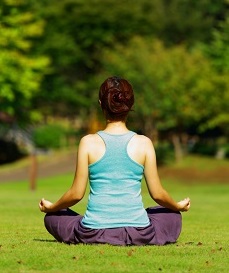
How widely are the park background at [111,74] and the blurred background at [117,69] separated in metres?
0.09

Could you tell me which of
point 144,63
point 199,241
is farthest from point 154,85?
point 199,241

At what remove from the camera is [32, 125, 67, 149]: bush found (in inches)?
2771

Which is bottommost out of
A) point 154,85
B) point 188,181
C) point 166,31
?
point 188,181

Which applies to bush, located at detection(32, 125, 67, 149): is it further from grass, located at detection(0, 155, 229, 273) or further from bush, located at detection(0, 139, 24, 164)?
grass, located at detection(0, 155, 229, 273)

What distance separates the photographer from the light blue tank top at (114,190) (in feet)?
33.6

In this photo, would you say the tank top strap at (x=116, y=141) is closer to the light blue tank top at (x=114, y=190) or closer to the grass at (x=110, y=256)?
the light blue tank top at (x=114, y=190)

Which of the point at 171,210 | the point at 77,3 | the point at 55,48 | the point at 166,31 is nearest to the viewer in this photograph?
the point at 171,210

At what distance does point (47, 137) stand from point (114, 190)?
199 ft

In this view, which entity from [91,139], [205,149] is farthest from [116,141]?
[205,149]

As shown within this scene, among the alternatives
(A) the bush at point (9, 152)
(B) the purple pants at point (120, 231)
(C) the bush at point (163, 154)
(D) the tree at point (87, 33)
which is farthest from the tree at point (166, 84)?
(B) the purple pants at point (120, 231)

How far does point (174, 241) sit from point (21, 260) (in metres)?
2.31

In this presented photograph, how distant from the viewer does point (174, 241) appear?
1084 centimetres

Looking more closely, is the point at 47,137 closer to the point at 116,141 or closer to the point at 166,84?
the point at 166,84

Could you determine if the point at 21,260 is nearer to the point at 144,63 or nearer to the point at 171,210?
the point at 171,210
